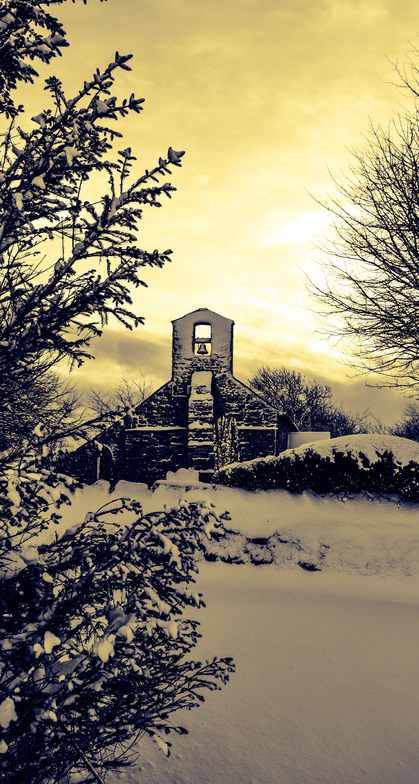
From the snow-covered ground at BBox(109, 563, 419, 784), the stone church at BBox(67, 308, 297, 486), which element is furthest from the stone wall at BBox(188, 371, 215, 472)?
the snow-covered ground at BBox(109, 563, 419, 784)

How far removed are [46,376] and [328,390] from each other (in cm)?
2904

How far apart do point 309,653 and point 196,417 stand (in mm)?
14955

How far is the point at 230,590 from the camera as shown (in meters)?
8.35

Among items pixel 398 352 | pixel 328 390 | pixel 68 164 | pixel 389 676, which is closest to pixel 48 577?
pixel 68 164

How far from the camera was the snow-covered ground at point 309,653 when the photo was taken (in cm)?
403

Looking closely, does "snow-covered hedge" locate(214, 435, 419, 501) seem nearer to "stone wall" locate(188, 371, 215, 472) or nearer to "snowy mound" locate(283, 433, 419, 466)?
"snowy mound" locate(283, 433, 419, 466)

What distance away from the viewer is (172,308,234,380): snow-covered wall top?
21.9m

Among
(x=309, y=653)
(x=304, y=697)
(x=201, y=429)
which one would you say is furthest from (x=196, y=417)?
(x=304, y=697)

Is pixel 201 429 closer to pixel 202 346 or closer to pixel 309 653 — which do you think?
pixel 202 346

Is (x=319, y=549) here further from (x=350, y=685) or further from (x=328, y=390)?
(x=328, y=390)

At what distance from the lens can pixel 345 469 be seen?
34.7 feet

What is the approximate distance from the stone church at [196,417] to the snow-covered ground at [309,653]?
952cm

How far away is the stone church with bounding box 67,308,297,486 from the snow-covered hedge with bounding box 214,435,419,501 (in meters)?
9.41

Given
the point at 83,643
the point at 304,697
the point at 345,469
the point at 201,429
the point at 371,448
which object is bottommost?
the point at 304,697
